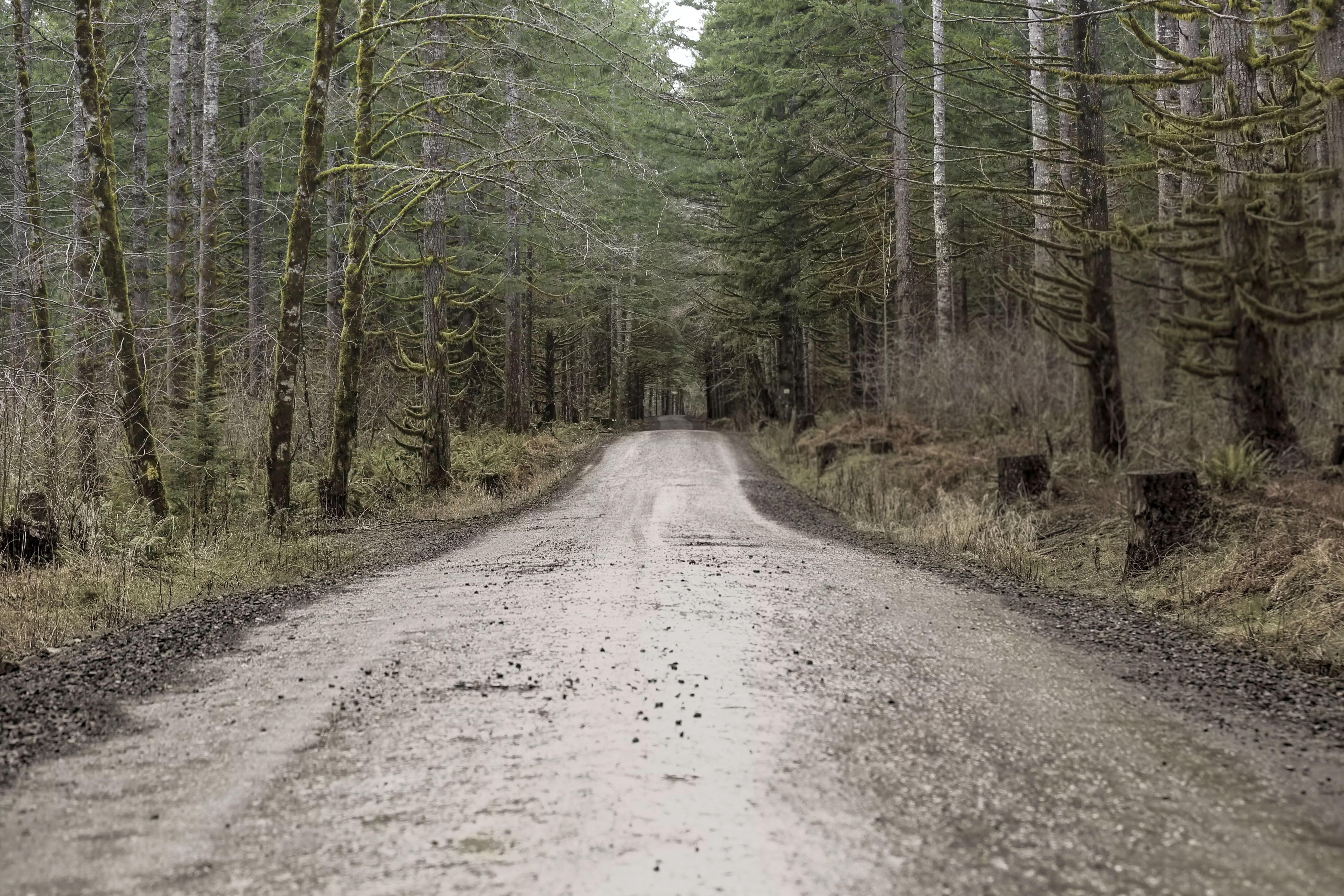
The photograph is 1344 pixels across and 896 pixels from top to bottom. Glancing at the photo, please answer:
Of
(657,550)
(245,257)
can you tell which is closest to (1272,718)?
(657,550)

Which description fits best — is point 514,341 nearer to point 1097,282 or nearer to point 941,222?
point 941,222

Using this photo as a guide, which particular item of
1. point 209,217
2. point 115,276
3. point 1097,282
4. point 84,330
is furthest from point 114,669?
point 209,217

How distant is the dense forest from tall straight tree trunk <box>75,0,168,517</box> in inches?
1.7

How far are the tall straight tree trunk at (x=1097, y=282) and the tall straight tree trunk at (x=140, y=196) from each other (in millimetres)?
15351

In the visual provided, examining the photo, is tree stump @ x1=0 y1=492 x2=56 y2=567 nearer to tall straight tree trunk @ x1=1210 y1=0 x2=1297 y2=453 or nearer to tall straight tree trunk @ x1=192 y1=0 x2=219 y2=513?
tall straight tree trunk @ x1=192 y1=0 x2=219 y2=513

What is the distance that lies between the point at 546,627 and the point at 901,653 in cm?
224

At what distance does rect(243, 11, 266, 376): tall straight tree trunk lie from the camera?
1614cm

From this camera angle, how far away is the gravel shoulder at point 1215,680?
4.09 meters

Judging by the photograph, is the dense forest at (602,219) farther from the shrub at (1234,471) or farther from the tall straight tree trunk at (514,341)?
the shrub at (1234,471)

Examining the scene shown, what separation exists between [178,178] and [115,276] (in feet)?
22.0

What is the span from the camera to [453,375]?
91.2ft

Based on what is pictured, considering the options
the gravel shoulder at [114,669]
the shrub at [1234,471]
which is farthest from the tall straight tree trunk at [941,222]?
the gravel shoulder at [114,669]

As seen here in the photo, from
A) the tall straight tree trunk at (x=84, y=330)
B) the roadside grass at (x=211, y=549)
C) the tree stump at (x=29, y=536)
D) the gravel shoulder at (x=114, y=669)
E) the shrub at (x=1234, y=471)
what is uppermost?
the tall straight tree trunk at (x=84, y=330)

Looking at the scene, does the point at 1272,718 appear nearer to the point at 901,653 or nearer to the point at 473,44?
the point at 901,653
